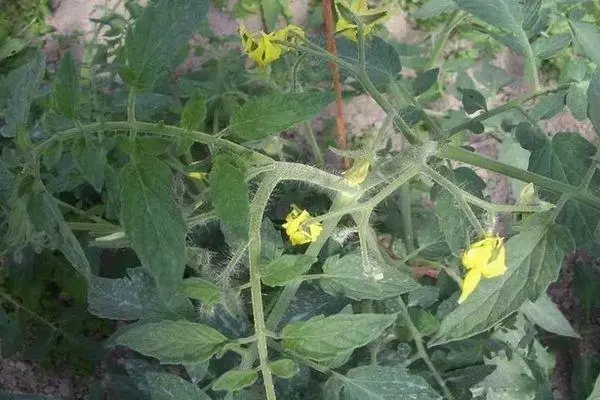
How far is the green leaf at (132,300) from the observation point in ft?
4.30

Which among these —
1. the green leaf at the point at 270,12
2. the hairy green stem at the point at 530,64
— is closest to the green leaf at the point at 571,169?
the hairy green stem at the point at 530,64

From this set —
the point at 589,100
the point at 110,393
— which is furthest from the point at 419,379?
the point at 110,393

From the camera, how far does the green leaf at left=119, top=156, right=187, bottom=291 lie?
0.95m

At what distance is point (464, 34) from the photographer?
8.91 ft

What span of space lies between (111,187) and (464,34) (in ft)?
5.58

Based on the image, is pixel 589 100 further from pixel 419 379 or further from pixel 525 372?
pixel 525 372

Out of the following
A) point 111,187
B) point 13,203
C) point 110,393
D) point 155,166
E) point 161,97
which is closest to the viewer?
point 155,166

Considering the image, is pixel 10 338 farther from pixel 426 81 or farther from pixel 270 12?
pixel 270 12

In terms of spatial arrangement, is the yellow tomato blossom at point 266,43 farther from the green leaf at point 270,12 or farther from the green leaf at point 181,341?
the green leaf at point 270,12

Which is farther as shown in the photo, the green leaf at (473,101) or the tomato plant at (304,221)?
the green leaf at (473,101)

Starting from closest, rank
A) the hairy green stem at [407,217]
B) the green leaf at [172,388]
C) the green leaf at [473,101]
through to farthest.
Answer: the green leaf at [172,388] → the green leaf at [473,101] → the hairy green stem at [407,217]

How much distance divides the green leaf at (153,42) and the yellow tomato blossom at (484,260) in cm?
46

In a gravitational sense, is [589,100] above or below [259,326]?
above

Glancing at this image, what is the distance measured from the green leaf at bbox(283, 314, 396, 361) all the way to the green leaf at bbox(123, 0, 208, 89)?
0.38 metres
